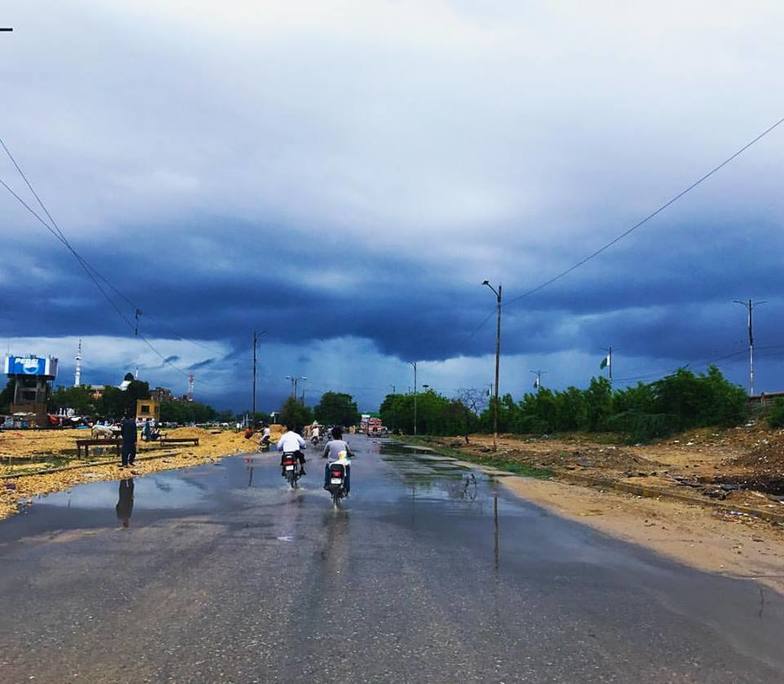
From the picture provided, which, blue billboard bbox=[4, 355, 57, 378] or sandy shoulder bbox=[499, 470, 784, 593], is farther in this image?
blue billboard bbox=[4, 355, 57, 378]

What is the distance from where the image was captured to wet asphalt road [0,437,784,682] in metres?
5.60

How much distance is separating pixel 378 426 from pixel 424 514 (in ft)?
389

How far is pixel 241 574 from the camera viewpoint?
8.67 metres

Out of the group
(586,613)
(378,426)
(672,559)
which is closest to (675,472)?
(672,559)

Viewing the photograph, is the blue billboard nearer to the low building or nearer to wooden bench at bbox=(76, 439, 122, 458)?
the low building

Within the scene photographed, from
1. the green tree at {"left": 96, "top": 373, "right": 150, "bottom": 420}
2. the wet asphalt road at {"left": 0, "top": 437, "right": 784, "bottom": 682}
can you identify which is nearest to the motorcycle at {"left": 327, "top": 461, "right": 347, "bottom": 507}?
the wet asphalt road at {"left": 0, "top": 437, "right": 784, "bottom": 682}

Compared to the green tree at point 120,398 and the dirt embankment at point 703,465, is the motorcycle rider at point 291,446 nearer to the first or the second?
the dirt embankment at point 703,465

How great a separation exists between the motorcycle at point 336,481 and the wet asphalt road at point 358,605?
195 cm

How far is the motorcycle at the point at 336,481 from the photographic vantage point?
15.7m

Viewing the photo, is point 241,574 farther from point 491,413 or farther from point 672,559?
point 491,413

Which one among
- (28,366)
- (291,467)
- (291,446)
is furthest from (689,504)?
(28,366)

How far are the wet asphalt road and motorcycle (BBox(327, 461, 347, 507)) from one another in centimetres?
195

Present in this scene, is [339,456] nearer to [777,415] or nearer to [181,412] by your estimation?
[777,415]

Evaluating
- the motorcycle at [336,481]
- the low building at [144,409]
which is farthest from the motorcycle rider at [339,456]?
the low building at [144,409]
